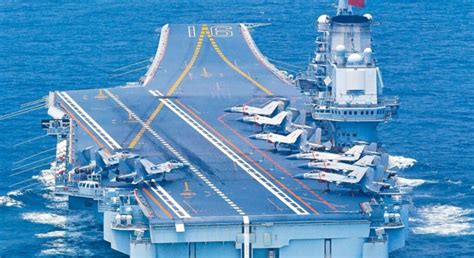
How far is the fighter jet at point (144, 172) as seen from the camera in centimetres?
13175

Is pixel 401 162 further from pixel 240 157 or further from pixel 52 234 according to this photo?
pixel 52 234

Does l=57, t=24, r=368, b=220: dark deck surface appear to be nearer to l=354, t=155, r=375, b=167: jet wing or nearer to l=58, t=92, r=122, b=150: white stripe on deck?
l=58, t=92, r=122, b=150: white stripe on deck

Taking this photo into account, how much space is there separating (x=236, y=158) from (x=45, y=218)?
17.0 metres

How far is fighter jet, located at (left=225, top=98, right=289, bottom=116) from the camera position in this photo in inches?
5965

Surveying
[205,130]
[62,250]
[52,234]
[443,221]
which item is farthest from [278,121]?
[62,250]

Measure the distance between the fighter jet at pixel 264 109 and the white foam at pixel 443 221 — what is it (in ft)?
Result: 57.0

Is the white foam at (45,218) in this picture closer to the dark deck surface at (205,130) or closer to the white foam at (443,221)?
the dark deck surface at (205,130)

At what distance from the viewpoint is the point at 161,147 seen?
144 m

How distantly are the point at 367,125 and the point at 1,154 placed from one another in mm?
36425

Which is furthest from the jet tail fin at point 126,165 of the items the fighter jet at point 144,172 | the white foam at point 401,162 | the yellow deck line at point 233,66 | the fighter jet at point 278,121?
the white foam at point 401,162

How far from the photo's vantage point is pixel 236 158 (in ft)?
460

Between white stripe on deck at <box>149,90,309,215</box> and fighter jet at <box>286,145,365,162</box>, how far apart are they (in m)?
4.80

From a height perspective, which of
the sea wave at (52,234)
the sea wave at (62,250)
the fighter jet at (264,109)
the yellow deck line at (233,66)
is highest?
the yellow deck line at (233,66)

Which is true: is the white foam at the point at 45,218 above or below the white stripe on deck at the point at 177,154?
below
